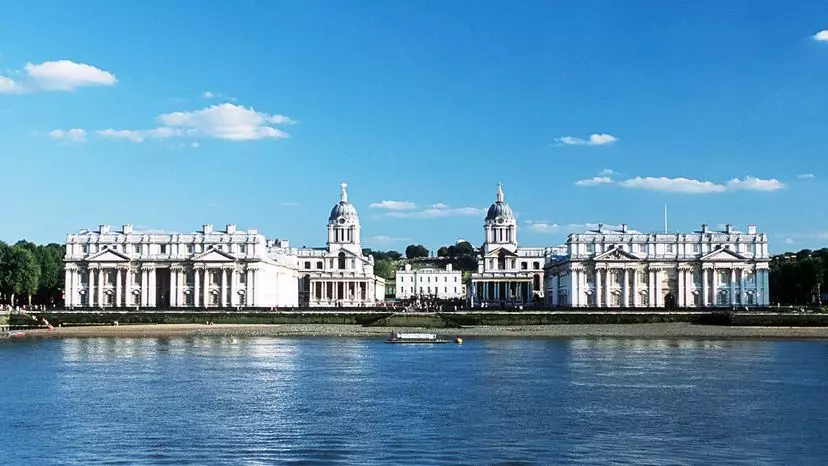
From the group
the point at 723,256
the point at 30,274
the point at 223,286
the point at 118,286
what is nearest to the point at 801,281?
the point at 723,256

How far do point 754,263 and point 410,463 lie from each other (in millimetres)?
108508

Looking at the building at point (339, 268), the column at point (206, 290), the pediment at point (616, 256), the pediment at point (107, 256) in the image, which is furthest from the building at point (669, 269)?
the pediment at point (107, 256)

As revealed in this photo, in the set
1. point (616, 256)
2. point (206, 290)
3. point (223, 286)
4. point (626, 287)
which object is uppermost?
point (616, 256)

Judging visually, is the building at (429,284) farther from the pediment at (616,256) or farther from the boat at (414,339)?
the boat at (414,339)

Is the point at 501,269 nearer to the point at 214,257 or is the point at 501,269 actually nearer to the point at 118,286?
the point at 214,257

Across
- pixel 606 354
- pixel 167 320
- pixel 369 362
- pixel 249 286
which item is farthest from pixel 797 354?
pixel 249 286

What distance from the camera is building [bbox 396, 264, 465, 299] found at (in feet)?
636

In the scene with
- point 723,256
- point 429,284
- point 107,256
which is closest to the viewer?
point 723,256

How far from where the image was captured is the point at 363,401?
4353cm

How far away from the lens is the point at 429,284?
643ft

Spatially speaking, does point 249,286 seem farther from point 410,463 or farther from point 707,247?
point 410,463

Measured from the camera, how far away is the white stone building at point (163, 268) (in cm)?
13112

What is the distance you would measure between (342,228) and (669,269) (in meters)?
56.5

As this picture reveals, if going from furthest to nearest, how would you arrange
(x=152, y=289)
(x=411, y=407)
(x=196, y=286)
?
(x=152, y=289) < (x=196, y=286) < (x=411, y=407)
